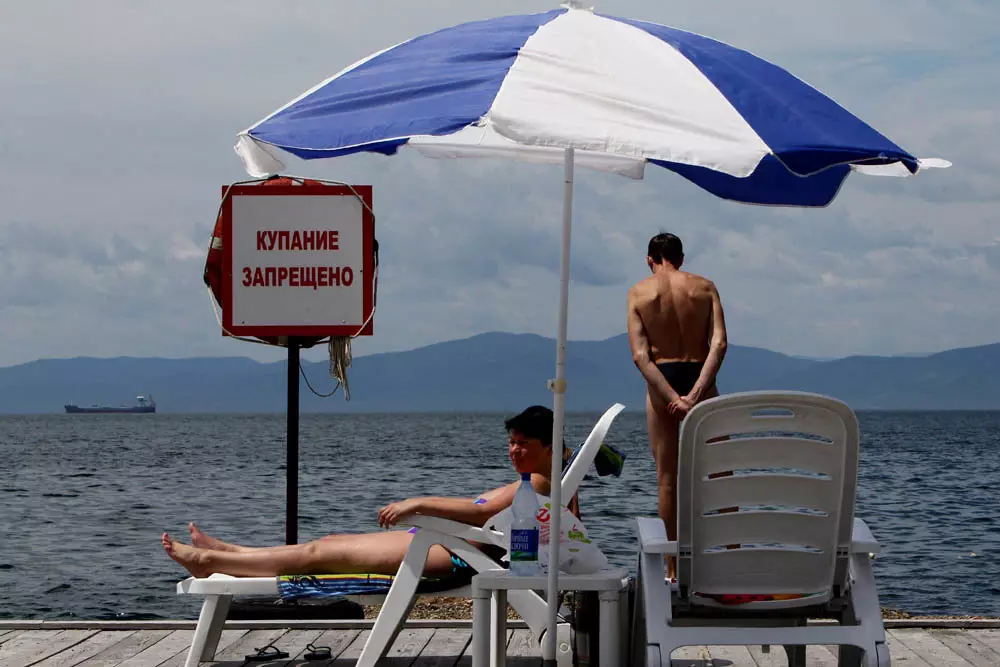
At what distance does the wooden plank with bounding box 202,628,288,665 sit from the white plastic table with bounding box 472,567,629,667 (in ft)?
4.60

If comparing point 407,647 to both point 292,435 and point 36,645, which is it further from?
point 36,645

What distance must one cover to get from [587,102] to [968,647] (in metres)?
2.88

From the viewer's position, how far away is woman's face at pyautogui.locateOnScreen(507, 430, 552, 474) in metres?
4.54

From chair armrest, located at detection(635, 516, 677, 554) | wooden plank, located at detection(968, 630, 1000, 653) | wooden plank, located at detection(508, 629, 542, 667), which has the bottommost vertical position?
wooden plank, located at detection(508, 629, 542, 667)

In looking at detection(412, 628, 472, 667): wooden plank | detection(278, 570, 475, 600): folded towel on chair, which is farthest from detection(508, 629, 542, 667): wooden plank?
detection(278, 570, 475, 600): folded towel on chair

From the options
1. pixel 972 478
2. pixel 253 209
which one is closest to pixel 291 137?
pixel 253 209

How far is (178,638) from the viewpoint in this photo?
5371mm

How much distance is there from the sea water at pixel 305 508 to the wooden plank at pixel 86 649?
5.82m

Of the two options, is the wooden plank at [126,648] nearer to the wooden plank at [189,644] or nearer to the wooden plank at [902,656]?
the wooden plank at [189,644]

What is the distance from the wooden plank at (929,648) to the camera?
478 cm

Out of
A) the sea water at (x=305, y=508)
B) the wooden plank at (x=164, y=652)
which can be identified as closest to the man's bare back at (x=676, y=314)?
the wooden plank at (x=164, y=652)

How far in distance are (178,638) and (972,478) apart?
115 ft

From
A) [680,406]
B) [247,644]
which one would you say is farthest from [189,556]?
[680,406]

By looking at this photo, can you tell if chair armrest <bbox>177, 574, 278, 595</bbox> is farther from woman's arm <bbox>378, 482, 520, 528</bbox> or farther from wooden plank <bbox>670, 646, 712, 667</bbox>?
wooden plank <bbox>670, 646, 712, 667</bbox>
